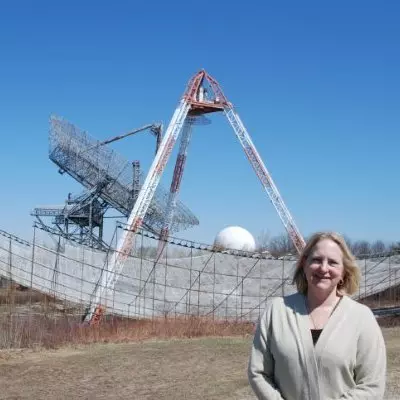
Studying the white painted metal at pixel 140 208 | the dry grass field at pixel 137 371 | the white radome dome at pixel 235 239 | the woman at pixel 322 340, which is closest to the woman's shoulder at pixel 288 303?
the woman at pixel 322 340

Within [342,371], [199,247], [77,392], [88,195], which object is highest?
[88,195]

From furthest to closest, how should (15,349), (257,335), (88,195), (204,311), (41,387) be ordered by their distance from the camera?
(88,195) < (204,311) < (15,349) < (41,387) < (257,335)

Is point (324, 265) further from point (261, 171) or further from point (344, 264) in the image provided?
point (261, 171)

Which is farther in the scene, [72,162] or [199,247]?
[72,162]

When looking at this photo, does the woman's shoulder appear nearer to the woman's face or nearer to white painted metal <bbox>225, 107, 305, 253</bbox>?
the woman's face

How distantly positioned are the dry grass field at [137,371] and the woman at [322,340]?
4.14 m

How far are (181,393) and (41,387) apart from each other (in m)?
1.69

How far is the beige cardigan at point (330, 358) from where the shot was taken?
2.54 metres

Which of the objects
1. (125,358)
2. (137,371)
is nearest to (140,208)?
(125,358)

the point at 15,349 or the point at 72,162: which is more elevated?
the point at 72,162

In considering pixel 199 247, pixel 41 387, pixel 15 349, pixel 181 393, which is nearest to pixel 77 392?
pixel 41 387

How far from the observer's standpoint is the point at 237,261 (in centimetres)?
1822

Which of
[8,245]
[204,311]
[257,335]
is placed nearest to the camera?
[257,335]

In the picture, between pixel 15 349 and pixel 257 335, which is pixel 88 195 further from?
pixel 257 335
